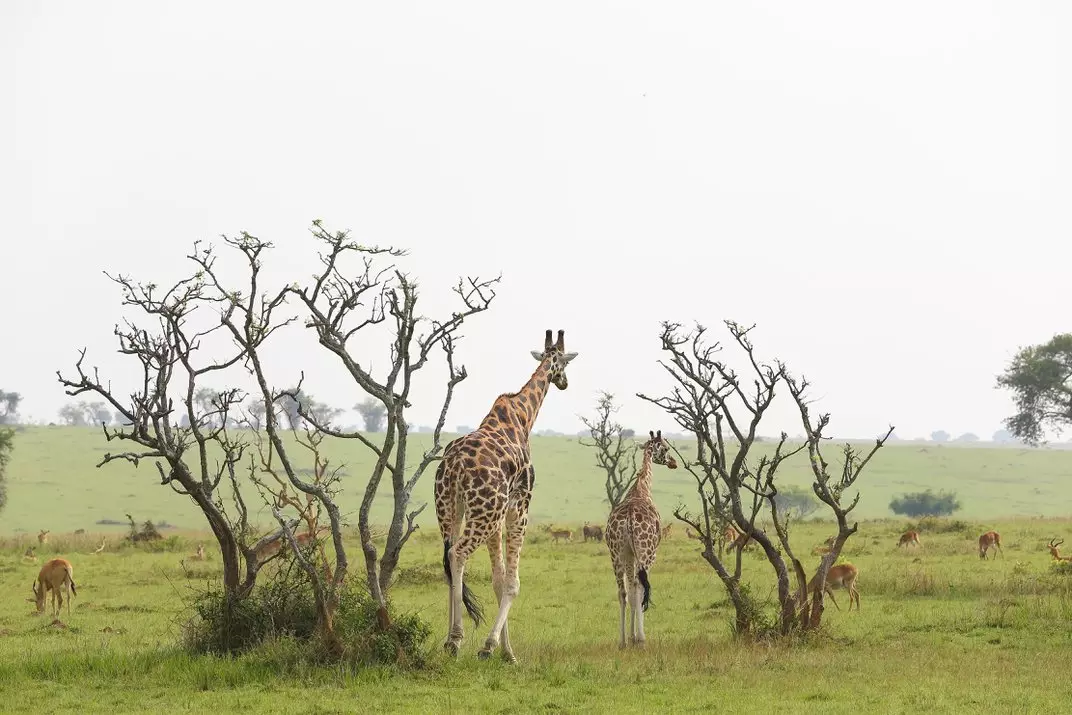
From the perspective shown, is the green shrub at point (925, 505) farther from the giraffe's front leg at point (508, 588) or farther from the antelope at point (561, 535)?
the giraffe's front leg at point (508, 588)

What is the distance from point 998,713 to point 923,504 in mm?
67215

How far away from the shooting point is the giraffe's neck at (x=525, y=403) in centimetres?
1528

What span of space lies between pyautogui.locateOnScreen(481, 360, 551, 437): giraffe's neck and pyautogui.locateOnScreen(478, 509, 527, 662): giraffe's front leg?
55.2 inches

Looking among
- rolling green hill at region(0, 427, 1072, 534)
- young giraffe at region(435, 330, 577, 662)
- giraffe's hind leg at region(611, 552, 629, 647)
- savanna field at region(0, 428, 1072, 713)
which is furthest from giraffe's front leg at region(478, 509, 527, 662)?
rolling green hill at region(0, 427, 1072, 534)

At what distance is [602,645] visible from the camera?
1655cm

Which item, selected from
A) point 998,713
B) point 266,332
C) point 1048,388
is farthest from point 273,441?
point 1048,388

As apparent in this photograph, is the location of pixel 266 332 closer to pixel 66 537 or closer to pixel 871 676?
pixel 871 676

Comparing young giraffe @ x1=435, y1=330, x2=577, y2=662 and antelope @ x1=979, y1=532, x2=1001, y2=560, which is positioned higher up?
young giraffe @ x1=435, y1=330, x2=577, y2=662

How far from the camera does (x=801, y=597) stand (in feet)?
53.6

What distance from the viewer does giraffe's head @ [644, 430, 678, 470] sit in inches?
766

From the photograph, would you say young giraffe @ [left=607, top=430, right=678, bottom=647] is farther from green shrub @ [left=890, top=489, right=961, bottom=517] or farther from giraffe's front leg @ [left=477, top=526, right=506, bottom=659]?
green shrub @ [left=890, top=489, right=961, bottom=517]

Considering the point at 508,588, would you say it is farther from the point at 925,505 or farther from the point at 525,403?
the point at 925,505

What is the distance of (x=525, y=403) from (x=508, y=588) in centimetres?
293

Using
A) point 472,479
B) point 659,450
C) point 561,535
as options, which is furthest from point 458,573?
point 561,535
